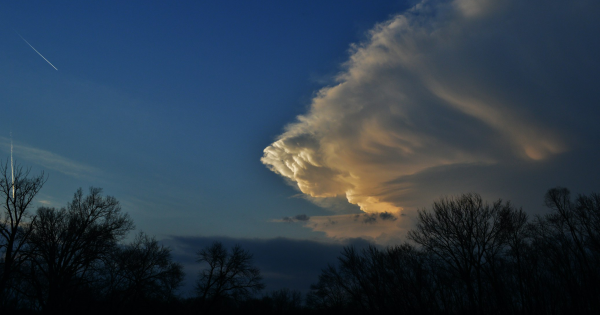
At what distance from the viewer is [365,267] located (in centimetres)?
4222

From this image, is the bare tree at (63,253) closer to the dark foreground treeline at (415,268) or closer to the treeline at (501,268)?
the dark foreground treeline at (415,268)

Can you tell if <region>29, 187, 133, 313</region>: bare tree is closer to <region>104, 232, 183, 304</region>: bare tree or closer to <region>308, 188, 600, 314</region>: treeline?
<region>104, 232, 183, 304</region>: bare tree

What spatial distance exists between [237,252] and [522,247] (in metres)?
41.4

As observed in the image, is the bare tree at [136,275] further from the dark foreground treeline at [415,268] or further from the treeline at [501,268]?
the treeline at [501,268]

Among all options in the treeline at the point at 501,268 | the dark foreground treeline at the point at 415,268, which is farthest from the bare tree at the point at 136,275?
the treeline at the point at 501,268

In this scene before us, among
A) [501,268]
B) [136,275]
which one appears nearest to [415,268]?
[501,268]

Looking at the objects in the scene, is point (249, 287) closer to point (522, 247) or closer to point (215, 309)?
point (215, 309)

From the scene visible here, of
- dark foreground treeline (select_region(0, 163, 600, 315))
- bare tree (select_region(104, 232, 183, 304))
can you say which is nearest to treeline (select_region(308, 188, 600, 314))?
dark foreground treeline (select_region(0, 163, 600, 315))

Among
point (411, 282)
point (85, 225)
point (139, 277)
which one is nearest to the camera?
point (85, 225)

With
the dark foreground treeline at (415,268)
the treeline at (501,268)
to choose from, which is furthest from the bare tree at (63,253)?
the treeline at (501,268)

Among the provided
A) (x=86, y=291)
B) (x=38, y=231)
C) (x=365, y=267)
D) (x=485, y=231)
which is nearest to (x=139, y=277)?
(x=86, y=291)

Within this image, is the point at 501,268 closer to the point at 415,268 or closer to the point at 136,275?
the point at 415,268

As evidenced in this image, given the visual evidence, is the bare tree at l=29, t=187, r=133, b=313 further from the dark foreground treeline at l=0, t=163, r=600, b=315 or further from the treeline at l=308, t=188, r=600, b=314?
the treeline at l=308, t=188, r=600, b=314

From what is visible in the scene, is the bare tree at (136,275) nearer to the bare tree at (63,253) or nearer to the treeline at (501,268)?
the bare tree at (63,253)
